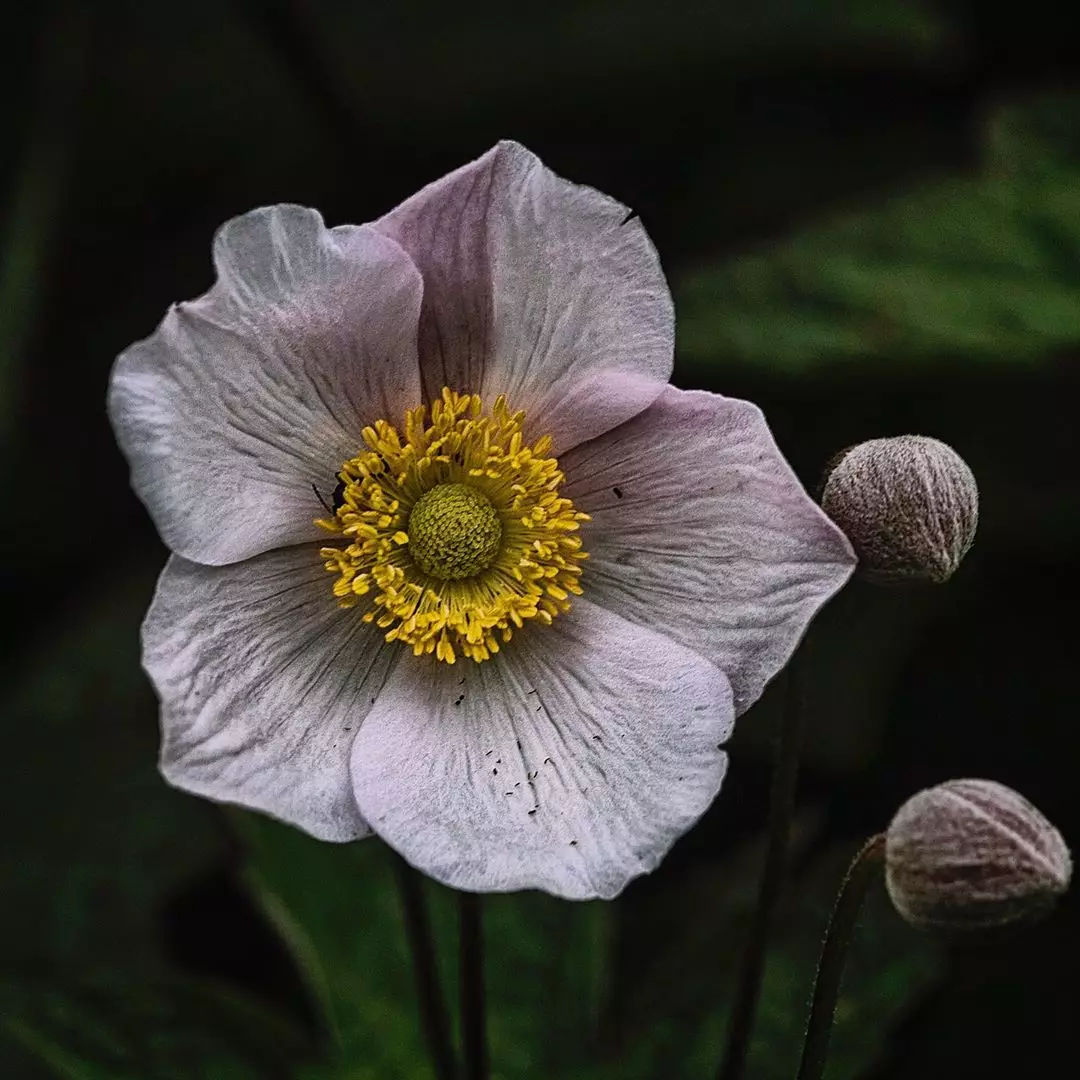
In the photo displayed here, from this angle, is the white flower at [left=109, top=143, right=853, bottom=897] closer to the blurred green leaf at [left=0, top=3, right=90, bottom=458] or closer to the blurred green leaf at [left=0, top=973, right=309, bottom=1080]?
the blurred green leaf at [left=0, top=973, right=309, bottom=1080]

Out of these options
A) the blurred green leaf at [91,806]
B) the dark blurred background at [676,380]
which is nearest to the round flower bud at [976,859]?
the dark blurred background at [676,380]

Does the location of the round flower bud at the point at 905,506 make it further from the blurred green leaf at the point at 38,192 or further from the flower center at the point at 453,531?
the blurred green leaf at the point at 38,192

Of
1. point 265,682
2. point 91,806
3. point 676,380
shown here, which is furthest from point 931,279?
point 91,806

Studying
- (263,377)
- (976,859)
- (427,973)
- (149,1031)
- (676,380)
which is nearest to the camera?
(976,859)

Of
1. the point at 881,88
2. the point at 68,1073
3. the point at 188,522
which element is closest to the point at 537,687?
the point at 188,522

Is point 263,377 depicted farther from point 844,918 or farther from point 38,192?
point 38,192

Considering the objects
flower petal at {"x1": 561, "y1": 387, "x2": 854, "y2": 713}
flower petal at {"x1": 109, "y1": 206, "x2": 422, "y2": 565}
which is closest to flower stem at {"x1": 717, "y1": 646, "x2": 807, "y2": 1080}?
flower petal at {"x1": 561, "y1": 387, "x2": 854, "y2": 713}
